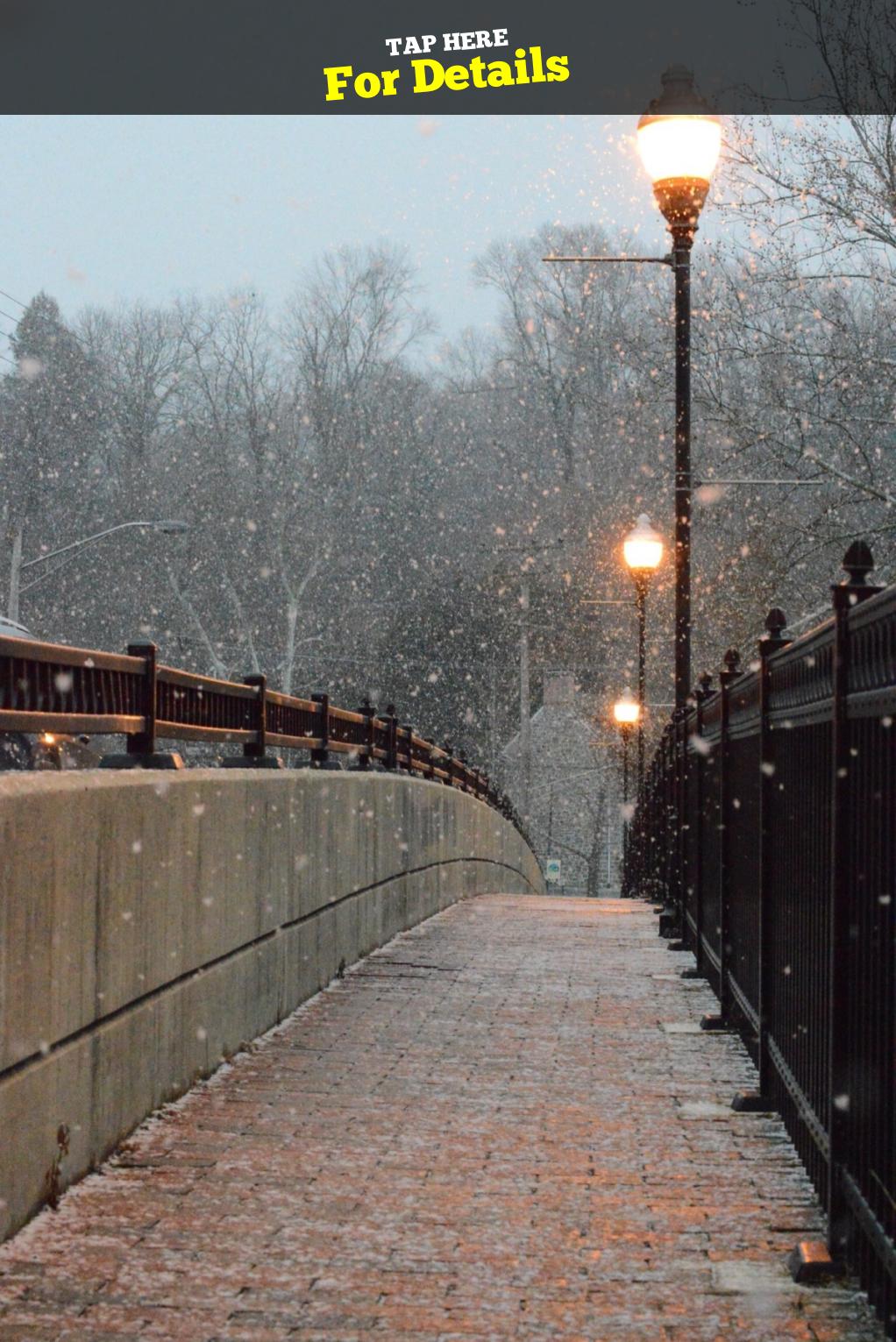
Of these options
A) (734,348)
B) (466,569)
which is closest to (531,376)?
(466,569)

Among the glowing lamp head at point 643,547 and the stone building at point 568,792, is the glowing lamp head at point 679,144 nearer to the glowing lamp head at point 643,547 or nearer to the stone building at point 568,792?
the glowing lamp head at point 643,547

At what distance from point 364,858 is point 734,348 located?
45.4 ft

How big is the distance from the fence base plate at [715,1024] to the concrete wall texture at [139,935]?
2070 millimetres

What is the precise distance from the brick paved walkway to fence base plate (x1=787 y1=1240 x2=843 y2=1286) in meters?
0.06

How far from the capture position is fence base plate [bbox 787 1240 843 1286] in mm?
4699

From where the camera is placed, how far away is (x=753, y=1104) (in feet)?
22.6

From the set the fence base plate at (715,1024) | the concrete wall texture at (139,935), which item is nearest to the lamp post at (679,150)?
the fence base plate at (715,1024)

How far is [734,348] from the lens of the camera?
78.2 feet

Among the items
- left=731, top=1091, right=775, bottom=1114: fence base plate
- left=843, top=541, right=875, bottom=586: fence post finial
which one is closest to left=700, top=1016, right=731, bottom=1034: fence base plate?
left=731, top=1091, right=775, bottom=1114: fence base plate

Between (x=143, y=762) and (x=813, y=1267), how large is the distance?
10.9 feet

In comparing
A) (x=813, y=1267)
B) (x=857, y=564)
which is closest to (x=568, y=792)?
(x=857, y=564)

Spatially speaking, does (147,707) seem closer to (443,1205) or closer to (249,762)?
(249,762)

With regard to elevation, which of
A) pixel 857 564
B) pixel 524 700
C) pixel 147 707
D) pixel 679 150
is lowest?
pixel 147 707
